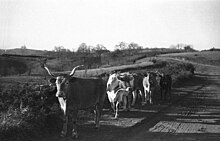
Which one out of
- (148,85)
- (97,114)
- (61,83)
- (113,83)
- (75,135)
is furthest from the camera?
(148,85)

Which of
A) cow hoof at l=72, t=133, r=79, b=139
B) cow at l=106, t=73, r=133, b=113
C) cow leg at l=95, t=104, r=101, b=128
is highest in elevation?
cow at l=106, t=73, r=133, b=113

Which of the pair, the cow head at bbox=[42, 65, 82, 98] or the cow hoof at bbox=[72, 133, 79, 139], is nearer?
the cow head at bbox=[42, 65, 82, 98]

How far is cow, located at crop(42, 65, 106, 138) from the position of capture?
9610mm

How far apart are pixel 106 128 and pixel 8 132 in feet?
13.5

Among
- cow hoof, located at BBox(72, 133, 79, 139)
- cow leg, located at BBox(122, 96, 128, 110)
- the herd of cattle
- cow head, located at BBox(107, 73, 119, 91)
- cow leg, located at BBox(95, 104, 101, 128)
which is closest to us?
cow hoof, located at BBox(72, 133, 79, 139)

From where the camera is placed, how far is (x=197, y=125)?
12.5 meters

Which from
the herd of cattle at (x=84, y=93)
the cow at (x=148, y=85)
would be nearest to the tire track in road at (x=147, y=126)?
the herd of cattle at (x=84, y=93)

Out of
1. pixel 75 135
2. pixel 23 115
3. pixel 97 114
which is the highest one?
pixel 23 115

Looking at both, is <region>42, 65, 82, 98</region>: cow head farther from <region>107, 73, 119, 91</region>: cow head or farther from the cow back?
<region>107, 73, 119, 91</region>: cow head

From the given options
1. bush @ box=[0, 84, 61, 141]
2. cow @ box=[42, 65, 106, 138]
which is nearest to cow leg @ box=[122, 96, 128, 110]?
cow @ box=[42, 65, 106, 138]

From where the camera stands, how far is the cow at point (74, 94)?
9.61m

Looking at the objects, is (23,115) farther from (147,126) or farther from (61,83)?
(147,126)

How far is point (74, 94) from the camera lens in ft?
33.0

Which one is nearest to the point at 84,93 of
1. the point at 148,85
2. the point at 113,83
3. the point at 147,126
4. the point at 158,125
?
the point at 147,126
